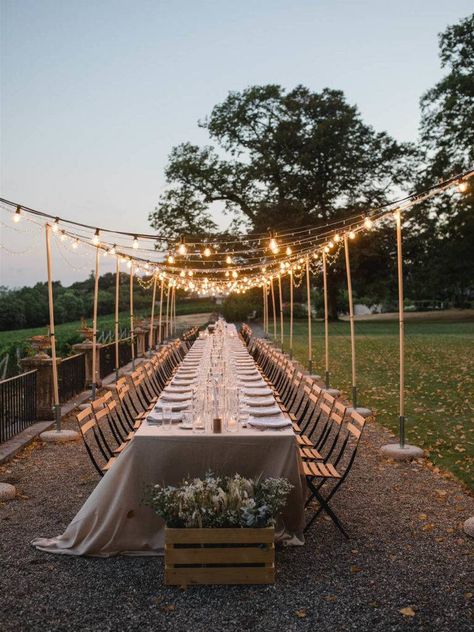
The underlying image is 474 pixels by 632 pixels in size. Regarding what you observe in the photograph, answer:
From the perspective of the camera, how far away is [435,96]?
36.1 metres

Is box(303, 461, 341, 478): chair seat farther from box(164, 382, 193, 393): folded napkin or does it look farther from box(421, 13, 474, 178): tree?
box(421, 13, 474, 178): tree

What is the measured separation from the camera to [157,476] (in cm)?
484

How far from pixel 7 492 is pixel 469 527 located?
404cm

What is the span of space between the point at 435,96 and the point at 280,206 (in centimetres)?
1058

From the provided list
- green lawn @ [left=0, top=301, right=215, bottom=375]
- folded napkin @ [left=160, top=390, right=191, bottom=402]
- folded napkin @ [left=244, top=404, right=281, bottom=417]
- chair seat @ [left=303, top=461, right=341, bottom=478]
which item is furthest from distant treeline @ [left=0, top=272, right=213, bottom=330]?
chair seat @ [left=303, top=461, right=341, bottom=478]

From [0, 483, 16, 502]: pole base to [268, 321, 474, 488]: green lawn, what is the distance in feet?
14.5

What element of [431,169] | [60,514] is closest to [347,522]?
[60,514]

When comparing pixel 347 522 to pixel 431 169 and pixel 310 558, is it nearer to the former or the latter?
pixel 310 558

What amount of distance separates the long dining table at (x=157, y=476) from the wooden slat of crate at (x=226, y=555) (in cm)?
60

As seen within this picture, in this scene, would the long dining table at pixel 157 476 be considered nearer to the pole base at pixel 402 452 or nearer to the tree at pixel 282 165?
the pole base at pixel 402 452

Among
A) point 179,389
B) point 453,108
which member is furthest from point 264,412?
point 453,108

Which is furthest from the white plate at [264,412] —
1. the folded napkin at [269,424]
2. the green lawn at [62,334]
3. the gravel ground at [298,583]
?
the green lawn at [62,334]

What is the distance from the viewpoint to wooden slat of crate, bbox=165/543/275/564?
13.5 ft

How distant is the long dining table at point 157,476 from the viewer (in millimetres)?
4676
